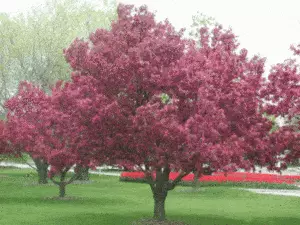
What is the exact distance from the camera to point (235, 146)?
15156 millimetres

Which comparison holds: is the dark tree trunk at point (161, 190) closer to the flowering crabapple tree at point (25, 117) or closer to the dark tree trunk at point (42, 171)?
the flowering crabapple tree at point (25, 117)

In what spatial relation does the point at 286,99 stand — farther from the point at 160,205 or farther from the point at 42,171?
the point at 42,171

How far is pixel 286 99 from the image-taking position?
1700cm

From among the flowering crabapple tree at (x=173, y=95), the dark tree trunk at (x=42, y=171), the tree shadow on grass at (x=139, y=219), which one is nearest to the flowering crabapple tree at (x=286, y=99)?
the flowering crabapple tree at (x=173, y=95)

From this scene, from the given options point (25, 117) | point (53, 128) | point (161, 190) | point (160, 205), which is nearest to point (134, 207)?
point (160, 205)

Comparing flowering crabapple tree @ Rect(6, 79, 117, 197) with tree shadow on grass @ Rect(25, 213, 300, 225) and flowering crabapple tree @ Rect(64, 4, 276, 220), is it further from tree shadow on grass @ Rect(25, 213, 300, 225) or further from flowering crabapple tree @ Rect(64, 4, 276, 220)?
tree shadow on grass @ Rect(25, 213, 300, 225)

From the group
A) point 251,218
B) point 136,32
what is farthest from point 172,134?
point 251,218

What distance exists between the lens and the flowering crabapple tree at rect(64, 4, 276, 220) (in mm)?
14891

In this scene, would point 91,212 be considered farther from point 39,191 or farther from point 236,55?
point 39,191

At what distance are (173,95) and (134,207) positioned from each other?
8.86 meters

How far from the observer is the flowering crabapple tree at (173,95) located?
14891 mm

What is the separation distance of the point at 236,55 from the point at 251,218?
6527mm

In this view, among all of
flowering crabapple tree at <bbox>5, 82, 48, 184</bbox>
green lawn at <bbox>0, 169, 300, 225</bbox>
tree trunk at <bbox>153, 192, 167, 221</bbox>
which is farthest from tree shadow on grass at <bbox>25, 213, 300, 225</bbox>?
flowering crabapple tree at <bbox>5, 82, 48, 184</bbox>

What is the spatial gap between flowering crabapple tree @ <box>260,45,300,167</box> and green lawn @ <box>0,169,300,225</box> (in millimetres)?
3377
